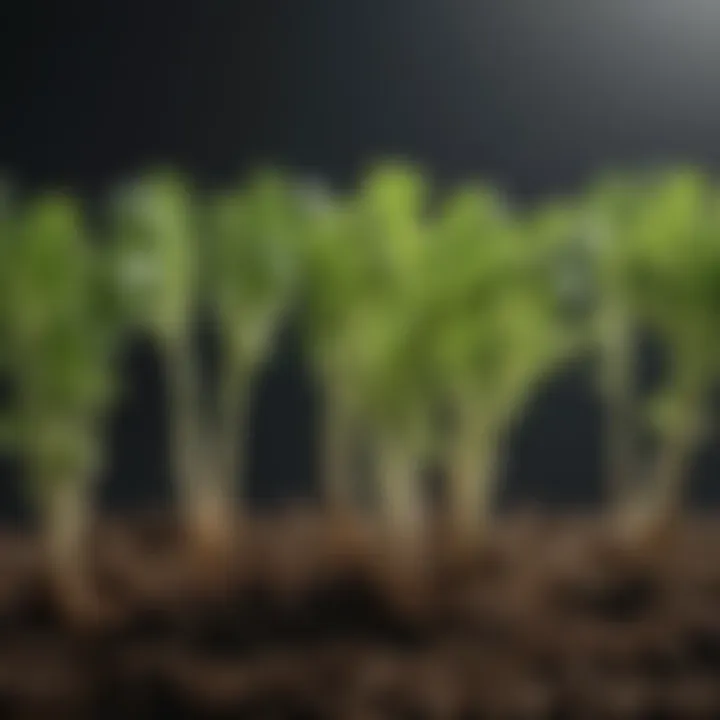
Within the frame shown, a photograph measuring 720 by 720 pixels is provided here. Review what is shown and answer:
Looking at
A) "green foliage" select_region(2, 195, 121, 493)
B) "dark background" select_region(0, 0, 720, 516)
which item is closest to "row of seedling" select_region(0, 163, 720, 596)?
"green foliage" select_region(2, 195, 121, 493)

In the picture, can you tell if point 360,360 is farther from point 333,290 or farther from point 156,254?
point 156,254

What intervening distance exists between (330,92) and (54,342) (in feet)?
1.46

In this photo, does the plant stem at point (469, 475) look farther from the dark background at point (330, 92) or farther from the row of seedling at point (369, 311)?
the dark background at point (330, 92)

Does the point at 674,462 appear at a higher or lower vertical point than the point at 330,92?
lower

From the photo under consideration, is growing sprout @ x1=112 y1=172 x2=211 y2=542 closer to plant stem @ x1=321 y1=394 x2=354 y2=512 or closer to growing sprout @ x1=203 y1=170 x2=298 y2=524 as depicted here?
growing sprout @ x1=203 y1=170 x2=298 y2=524

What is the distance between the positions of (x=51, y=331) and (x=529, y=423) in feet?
1.68

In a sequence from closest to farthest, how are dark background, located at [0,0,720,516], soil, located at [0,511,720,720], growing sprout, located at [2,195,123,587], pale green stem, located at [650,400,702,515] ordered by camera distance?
soil, located at [0,511,720,720] < growing sprout, located at [2,195,123,587] < pale green stem, located at [650,400,702,515] < dark background, located at [0,0,720,516]

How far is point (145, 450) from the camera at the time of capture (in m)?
1.23

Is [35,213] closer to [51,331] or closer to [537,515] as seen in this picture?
[51,331]

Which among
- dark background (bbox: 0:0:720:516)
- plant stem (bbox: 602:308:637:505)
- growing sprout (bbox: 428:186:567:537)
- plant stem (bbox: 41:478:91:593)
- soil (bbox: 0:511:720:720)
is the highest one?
dark background (bbox: 0:0:720:516)

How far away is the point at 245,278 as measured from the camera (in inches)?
42.1

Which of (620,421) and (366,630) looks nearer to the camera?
(366,630)

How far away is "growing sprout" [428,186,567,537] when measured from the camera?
Answer: 1028 millimetres

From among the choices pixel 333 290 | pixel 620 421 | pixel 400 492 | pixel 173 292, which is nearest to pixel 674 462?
pixel 620 421
